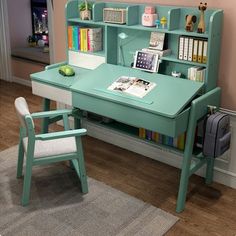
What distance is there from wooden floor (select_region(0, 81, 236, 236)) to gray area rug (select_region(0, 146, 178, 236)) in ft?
0.36

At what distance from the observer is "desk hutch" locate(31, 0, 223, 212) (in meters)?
Answer: 2.65

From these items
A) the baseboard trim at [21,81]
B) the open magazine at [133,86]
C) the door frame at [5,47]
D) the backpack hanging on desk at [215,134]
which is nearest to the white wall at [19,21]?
the door frame at [5,47]

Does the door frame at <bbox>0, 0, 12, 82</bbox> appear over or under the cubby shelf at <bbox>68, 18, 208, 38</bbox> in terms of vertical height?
under

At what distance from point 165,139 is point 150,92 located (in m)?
0.59

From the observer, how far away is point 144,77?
10.0 ft

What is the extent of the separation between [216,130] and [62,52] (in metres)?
2.05

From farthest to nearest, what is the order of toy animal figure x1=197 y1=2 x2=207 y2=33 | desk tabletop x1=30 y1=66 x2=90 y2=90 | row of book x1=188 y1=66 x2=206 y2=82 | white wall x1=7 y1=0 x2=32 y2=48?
1. white wall x1=7 y1=0 x2=32 y2=48
2. desk tabletop x1=30 y1=66 x2=90 y2=90
3. row of book x1=188 y1=66 x2=206 y2=82
4. toy animal figure x1=197 y1=2 x2=207 y2=33

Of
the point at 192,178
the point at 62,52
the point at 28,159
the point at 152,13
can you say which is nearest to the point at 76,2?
the point at 62,52

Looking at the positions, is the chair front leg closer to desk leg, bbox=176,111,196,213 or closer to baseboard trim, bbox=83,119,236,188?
baseboard trim, bbox=83,119,236,188

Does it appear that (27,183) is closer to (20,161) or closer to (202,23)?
(20,161)

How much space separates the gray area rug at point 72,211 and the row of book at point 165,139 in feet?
1.86

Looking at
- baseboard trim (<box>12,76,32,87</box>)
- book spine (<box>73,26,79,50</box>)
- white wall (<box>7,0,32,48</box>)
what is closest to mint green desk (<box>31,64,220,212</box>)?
book spine (<box>73,26,79,50</box>)

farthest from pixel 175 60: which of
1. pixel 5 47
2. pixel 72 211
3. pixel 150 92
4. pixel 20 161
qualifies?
pixel 5 47

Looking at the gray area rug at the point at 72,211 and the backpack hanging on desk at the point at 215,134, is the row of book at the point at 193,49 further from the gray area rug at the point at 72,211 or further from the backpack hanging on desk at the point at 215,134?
the gray area rug at the point at 72,211
